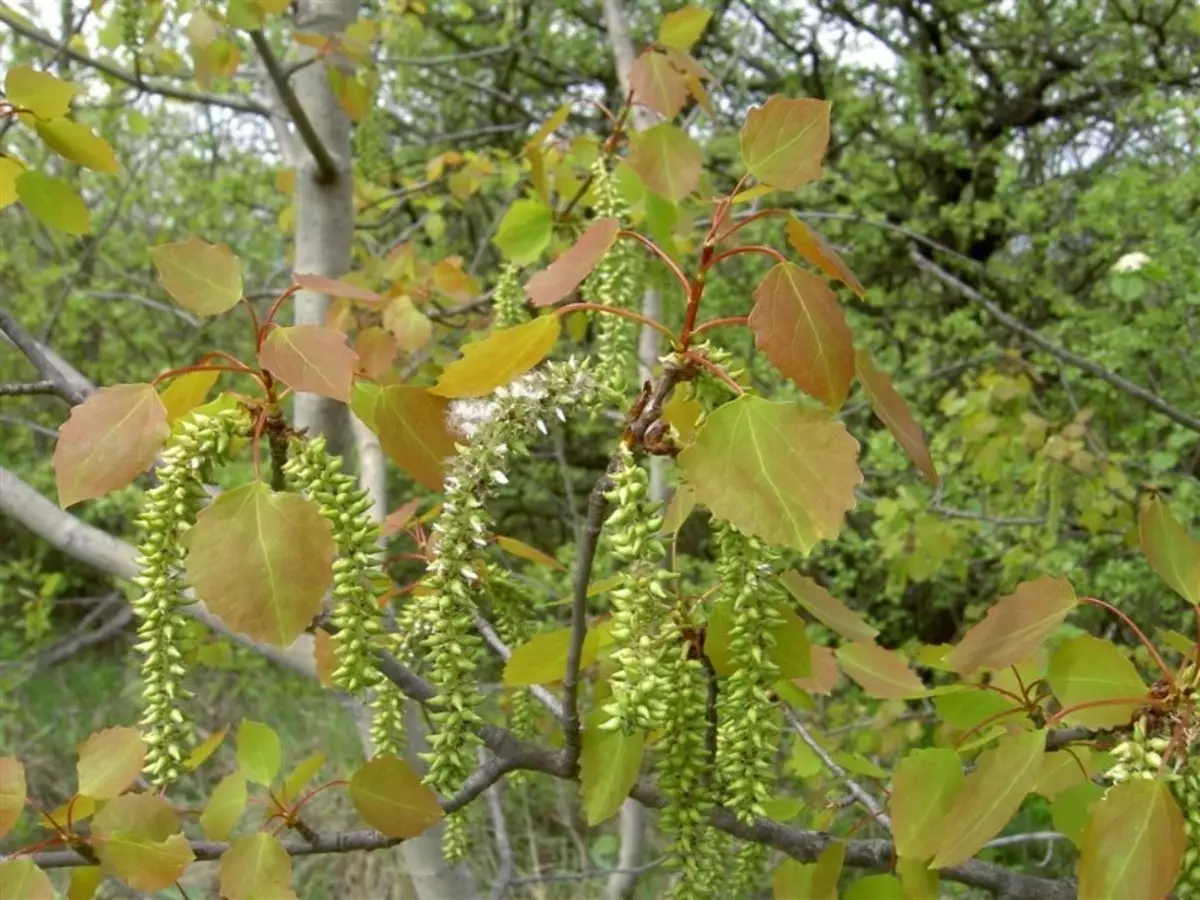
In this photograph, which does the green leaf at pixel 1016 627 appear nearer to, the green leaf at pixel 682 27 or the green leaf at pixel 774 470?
the green leaf at pixel 774 470

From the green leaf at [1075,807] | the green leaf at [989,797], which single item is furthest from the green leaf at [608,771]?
the green leaf at [1075,807]

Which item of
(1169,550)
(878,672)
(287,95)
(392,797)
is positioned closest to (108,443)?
(392,797)

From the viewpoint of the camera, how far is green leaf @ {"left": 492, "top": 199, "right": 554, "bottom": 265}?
130 centimetres

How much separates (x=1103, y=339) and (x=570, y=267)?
2.49 m

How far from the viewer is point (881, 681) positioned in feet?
3.60

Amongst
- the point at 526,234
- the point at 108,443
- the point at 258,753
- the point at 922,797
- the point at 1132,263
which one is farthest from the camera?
the point at 1132,263

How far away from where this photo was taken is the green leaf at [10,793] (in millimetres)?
886

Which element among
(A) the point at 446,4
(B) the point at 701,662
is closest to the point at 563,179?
(B) the point at 701,662

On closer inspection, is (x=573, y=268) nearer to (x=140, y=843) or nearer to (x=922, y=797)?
(x=922, y=797)

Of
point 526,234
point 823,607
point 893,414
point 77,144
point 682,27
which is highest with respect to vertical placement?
point 682,27

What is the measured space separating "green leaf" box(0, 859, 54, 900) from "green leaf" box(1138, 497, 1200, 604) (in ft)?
3.33

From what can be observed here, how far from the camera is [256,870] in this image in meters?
0.88

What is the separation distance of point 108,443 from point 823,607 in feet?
1.99

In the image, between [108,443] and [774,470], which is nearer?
[774,470]
